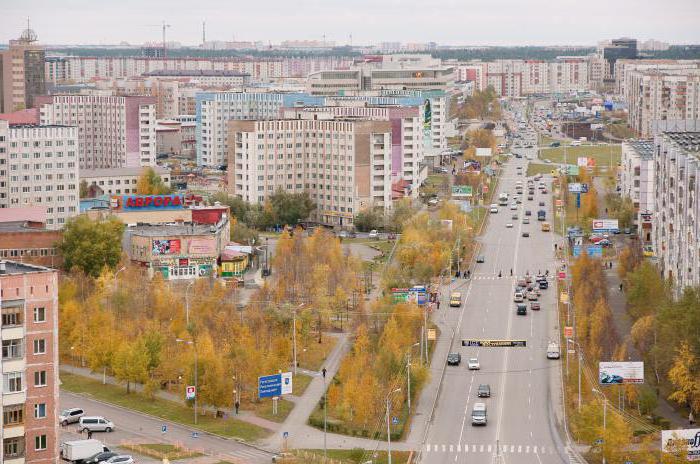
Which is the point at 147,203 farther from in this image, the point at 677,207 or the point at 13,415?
the point at 13,415

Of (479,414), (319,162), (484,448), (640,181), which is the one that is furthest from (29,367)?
(319,162)

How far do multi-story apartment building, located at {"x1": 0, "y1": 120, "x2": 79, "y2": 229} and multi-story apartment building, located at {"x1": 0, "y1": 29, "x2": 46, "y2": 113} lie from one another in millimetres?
58639

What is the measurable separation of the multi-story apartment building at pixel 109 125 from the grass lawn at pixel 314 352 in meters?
53.9

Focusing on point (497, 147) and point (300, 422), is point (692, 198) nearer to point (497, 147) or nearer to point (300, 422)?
point (300, 422)

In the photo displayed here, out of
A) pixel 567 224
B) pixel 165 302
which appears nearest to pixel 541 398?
pixel 165 302

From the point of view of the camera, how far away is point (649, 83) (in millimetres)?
139875

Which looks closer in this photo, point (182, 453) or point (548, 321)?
point (182, 453)

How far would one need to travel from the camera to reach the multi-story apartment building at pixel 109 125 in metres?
102

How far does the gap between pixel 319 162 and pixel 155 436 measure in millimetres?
43577

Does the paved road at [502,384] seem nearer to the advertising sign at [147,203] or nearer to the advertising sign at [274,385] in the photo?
the advertising sign at [274,385]

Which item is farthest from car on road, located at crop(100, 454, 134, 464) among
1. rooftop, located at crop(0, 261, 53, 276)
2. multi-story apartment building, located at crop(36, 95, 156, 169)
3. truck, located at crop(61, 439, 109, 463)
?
multi-story apartment building, located at crop(36, 95, 156, 169)

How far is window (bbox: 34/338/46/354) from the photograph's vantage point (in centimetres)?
3052

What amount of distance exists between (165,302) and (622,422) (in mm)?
19277

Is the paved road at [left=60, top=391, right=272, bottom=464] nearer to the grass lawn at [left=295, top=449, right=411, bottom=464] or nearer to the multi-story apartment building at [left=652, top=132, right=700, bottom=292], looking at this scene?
the grass lawn at [left=295, top=449, right=411, bottom=464]
